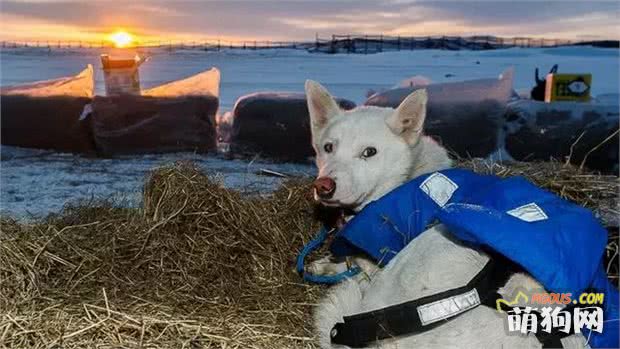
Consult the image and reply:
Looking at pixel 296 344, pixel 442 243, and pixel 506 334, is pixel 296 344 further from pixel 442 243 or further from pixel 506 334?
pixel 506 334

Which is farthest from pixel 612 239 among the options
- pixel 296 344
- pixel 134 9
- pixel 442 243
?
pixel 134 9

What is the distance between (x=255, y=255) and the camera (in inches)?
131

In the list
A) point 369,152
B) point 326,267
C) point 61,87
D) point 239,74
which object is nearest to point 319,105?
point 369,152

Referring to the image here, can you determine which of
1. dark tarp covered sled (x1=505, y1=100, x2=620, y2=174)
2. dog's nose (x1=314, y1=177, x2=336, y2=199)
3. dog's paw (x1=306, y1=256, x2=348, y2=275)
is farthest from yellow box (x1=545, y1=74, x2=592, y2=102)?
dog's nose (x1=314, y1=177, x2=336, y2=199)

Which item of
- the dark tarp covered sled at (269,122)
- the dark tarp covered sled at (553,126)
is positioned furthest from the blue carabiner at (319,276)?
the dark tarp covered sled at (553,126)

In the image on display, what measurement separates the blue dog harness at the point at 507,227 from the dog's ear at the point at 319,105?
2.29 feet

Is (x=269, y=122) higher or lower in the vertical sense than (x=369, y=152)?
lower

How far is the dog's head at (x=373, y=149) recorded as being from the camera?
119 inches

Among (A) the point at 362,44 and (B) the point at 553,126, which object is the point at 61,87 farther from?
(B) the point at 553,126

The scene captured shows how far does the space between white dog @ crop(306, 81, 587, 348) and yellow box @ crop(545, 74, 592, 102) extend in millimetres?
2588

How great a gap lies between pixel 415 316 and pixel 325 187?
39.8 inches

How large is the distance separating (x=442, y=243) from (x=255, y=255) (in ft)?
4.40

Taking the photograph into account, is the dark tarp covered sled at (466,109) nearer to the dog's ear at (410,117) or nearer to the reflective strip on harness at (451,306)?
the dog's ear at (410,117)

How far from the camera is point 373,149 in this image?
121 inches
